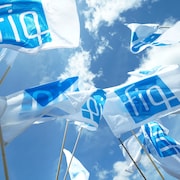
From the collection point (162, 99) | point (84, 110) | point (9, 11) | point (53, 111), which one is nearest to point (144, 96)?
point (162, 99)

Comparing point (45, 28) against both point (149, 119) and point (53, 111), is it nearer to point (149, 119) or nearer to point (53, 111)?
point (53, 111)

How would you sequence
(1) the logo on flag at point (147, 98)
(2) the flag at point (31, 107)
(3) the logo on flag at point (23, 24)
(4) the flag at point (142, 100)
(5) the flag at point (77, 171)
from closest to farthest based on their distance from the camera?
(2) the flag at point (31, 107) < (3) the logo on flag at point (23, 24) < (4) the flag at point (142, 100) < (1) the logo on flag at point (147, 98) < (5) the flag at point (77, 171)

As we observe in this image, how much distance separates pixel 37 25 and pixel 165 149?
362 inches

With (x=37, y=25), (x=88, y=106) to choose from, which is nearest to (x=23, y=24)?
(x=37, y=25)

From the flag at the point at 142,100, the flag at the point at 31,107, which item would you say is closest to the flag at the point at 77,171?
the flag at the point at 142,100

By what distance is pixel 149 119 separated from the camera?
13555 mm

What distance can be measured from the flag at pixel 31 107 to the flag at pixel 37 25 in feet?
4.73

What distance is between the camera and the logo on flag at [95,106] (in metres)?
13.2

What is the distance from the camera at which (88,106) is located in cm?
1360

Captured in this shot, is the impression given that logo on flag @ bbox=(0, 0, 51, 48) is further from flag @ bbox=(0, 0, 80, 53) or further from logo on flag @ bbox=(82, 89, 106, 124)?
logo on flag @ bbox=(82, 89, 106, 124)

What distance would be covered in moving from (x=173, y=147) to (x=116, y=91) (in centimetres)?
467

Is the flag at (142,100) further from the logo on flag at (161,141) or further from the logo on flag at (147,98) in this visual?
the logo on flag at (161,141)

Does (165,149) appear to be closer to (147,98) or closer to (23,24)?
(147,98)

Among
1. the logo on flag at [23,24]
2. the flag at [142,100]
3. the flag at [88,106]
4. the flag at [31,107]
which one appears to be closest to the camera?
the flag at [31,107]
